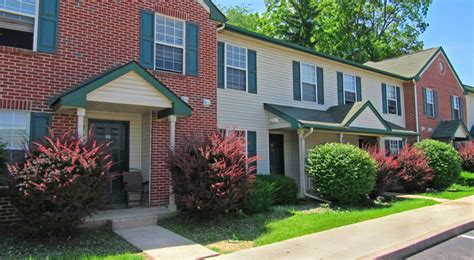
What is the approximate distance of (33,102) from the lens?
7.97m

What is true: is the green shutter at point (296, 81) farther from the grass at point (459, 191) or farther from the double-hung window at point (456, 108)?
the double-hung window at point (456, 108)

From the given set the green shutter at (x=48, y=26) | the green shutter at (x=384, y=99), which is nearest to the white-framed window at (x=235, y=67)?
Result: the green shutter at (x=48, y=26)

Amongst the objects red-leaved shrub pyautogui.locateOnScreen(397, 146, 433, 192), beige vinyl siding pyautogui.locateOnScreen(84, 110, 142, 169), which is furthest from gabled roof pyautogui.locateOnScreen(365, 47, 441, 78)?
beige vinyl siding pyautogui.locateOnScreen(84, 110, 142, 169)

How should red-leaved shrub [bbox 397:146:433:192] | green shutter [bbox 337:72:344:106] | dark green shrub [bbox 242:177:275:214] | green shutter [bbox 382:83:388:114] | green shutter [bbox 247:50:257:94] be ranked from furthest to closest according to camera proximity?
green shutter [bbox 382:83:388:114], green shutter [bbox 337:72:344:106], red-leaved shrub [bbox 397:146:433:192], green shutter [bbox 247:50:257:94], dark green shrub [bbox 242:177:275:214]

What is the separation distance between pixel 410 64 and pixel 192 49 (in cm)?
1649

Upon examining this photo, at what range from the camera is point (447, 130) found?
68.5 ft

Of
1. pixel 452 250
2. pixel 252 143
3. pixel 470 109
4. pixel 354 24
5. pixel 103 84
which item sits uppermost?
pixel 354 24

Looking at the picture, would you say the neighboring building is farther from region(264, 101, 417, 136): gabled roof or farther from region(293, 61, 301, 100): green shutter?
region(293, 61, 301, 100): green shutter

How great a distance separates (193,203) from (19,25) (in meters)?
5.69

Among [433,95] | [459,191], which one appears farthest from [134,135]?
[433,95]

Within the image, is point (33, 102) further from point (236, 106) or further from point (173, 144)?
point (236, 106)

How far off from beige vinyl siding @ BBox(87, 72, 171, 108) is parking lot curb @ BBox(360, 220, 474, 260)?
5.79 metres

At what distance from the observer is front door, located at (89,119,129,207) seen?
9.34 m

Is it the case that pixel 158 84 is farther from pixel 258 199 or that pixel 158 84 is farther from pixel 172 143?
pixel 258 199
